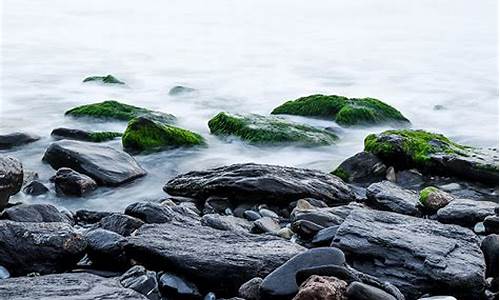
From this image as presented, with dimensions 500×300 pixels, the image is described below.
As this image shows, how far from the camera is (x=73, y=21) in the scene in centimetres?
2342

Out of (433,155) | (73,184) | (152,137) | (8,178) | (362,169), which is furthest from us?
(152,137)

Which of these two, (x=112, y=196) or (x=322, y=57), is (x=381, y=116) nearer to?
(x=112, y=196)

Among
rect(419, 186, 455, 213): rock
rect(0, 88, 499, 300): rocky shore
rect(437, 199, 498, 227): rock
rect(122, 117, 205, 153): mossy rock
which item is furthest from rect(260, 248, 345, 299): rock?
rect(122, 117, 205, 153): mossy rock

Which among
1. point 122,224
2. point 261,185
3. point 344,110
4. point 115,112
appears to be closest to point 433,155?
point 261,185

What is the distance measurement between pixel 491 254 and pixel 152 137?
4.37 meters

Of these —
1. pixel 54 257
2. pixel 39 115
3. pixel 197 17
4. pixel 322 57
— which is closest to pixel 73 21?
pixel 197 17

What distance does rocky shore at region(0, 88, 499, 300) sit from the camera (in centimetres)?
382

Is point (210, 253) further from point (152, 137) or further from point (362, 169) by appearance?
point (152, 137)

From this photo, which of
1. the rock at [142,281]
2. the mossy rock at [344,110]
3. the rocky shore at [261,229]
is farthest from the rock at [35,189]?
the mossy rock at [344,110]

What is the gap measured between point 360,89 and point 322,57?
4.01 meters

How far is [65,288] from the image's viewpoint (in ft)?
12.0

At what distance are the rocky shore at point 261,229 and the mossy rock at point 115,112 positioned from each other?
1452 millimetres

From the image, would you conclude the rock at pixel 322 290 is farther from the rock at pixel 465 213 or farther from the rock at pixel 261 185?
the rock at pixel 261 185

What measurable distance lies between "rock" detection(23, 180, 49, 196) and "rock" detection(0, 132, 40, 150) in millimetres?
1641
